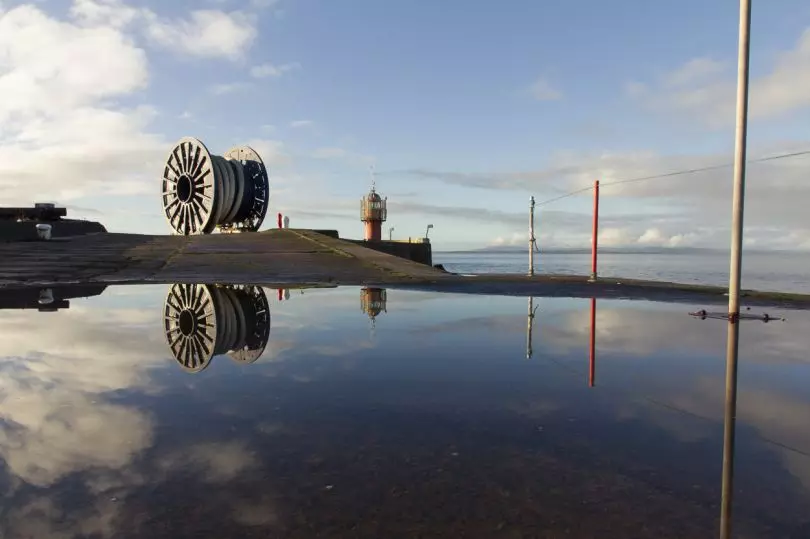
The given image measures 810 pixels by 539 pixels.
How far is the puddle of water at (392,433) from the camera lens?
98.2 inches

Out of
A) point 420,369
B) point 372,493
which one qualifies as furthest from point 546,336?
point 372,493

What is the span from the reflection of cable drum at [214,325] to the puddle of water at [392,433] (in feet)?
0.24

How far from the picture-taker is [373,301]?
11.6 m

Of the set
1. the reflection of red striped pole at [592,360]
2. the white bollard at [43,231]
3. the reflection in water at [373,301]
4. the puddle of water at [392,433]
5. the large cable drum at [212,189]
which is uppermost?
the large cable drum at [212,189]

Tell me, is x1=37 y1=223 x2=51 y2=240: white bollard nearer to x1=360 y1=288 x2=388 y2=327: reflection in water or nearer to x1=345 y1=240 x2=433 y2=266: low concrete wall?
x1=345 y1=240 x2=433 y2=266: low concrete wall

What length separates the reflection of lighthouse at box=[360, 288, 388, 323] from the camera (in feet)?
32.8

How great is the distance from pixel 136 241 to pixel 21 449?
1084 inches

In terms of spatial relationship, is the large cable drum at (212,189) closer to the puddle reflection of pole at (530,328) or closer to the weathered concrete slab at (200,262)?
the weathered concrete slab at (200,262)

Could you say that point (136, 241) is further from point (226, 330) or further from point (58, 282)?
point (226, 330)

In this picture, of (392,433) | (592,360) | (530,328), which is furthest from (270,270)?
(392,433)

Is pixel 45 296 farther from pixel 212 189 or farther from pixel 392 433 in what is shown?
pixel 212 189

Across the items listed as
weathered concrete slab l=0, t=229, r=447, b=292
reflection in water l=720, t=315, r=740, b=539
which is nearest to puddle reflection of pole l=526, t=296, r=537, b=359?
reflection in water l=720, t=315, r=740, b=539

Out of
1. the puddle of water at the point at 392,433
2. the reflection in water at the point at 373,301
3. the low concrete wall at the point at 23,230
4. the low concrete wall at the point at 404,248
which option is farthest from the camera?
the low concrete wall at the point at 404,248

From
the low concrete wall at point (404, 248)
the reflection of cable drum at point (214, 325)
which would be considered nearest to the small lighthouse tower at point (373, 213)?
the low concrete wall at point (404, 248)
